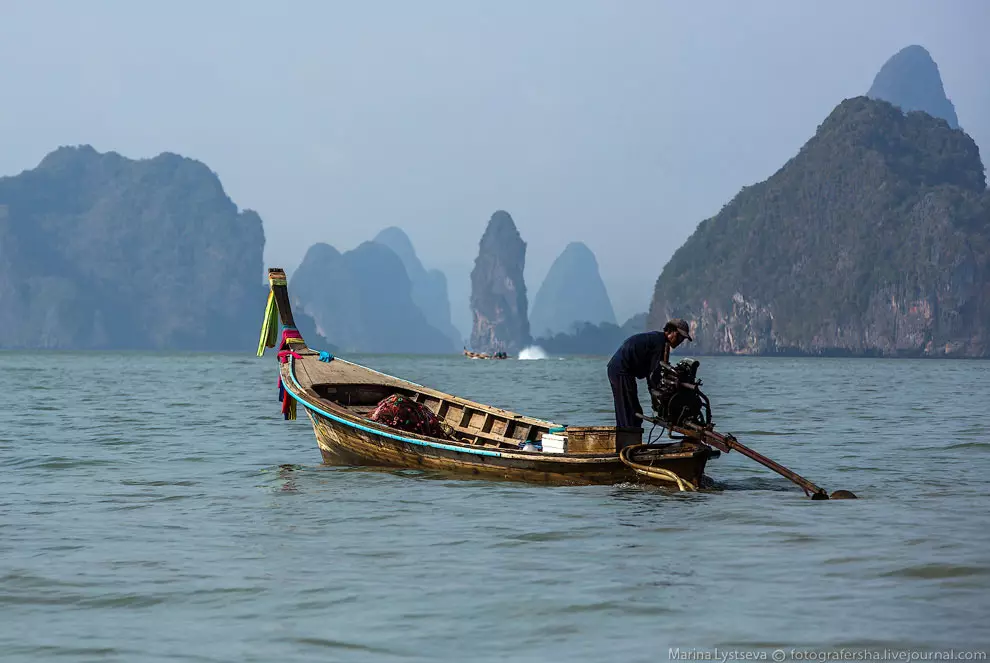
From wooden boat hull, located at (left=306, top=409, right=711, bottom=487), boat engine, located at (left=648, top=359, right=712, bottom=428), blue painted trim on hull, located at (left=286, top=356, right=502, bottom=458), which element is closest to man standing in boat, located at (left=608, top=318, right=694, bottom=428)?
boat engine, located at (left=648, top=359, right=712, bottom=428)

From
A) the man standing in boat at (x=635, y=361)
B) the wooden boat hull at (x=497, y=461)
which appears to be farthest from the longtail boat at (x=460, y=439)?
the man standing in boat at (x=635, y=361)

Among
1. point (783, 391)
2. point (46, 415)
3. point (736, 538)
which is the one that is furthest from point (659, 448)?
point (783, 391)

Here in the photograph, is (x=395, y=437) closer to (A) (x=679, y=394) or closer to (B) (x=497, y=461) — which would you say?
(B) (x=497, y=461)

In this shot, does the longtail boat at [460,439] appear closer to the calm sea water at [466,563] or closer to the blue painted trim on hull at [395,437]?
the blue painted trim on hull at [395,437]

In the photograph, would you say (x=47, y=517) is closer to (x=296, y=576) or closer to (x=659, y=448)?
(x=296, y=576)

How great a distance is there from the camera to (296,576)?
958 centimetres

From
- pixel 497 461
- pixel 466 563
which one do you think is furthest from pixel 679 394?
pixel 466 563

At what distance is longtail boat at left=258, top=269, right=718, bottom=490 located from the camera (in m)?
14.3

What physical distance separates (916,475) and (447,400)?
8032 millimetres

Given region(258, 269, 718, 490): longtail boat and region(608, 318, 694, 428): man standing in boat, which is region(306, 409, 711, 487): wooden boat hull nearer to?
region(258, 269, 718, 490): longtail boat

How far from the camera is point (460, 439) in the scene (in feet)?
59.7

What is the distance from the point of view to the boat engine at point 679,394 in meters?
13.9

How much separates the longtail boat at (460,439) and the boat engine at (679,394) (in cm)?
38

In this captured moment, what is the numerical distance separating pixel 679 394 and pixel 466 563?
485 cm
